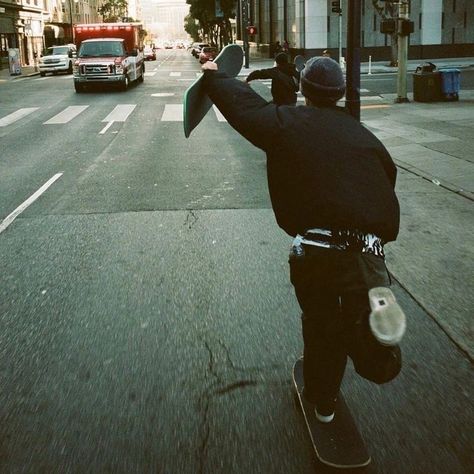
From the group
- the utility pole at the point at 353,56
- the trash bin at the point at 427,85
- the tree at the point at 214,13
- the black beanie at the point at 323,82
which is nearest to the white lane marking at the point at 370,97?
the trash bin at the point at 427,85

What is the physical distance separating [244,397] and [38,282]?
2.68 m

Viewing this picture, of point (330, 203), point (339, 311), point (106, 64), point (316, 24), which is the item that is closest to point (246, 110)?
point (330, 203)

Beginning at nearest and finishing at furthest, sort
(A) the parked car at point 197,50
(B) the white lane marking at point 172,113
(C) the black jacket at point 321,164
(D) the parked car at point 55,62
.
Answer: (C) the black jacket at point 321,164 < (B) the white lane marking at point 172,113 < (D) the parked car at point 55,62 < (A) the parked car at point 197,50

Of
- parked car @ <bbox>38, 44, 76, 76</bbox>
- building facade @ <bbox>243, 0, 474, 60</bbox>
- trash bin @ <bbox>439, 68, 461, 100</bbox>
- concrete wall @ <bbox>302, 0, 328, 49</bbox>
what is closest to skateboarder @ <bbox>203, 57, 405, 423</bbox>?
trash bin @ <bbox>439, 68, 461, 100</bbox>

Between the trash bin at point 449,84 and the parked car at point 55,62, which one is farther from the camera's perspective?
the parked car at point 55,62

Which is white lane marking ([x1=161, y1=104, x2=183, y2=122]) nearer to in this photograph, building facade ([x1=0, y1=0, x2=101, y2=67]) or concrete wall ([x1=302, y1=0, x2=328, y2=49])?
building facade ([x1=0, y1=0, x2=101, y2=67])

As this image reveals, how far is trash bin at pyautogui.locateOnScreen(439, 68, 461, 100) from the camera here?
19.3 metres

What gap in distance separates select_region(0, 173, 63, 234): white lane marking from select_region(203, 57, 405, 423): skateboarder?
5180mm

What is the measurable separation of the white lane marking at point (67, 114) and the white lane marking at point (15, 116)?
3.35 ft

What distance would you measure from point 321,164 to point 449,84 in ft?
59.8

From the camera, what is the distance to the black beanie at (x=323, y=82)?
9.49 feet

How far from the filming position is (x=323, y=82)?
2.89 m

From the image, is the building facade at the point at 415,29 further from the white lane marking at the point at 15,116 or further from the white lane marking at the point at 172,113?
the white lane marking at the point at 15,116

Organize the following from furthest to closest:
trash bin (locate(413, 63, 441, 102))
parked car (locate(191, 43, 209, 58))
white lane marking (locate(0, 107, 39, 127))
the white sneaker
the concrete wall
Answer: parked car (locate(191, 43, 209, 58)), the concrete wall, trash bin (locate(413, 63, 441, 102)), white lane marking (locate(0, 107, 39, 127)), the white sneaker
